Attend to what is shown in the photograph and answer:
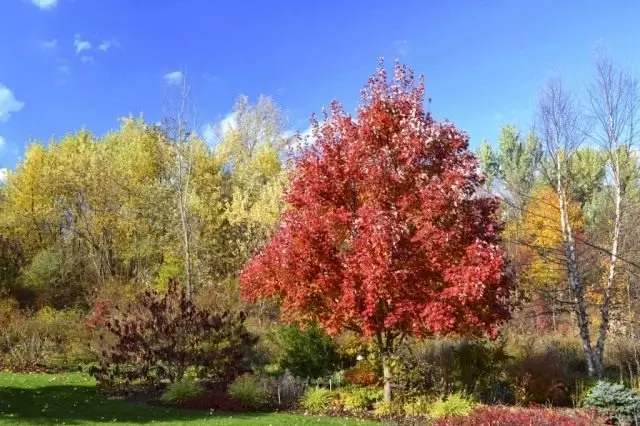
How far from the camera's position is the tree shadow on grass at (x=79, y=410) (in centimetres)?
984

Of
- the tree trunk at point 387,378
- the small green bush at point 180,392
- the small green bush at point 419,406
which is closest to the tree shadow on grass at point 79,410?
the small green bush at point 180,392

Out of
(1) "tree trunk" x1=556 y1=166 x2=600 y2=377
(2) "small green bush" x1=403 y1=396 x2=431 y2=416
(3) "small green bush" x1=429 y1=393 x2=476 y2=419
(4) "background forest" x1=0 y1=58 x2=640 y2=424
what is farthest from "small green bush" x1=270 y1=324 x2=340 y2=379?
(1) "tree trunk" x1=556 y1=166 x2=600 y2=377

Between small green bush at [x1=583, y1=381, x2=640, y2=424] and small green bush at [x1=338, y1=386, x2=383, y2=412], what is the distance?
4.07 meters

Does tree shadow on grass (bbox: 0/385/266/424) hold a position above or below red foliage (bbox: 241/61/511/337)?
below

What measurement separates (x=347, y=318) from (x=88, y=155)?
79.6 feet

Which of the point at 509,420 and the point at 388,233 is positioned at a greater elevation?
the point at 388,233

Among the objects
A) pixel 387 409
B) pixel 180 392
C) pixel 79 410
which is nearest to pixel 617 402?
pixel 387 409

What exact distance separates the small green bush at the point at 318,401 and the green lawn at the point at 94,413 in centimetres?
83

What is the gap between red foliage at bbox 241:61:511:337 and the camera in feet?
32.8

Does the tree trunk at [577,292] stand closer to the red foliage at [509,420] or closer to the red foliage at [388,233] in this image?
the red foliage at [388,233]

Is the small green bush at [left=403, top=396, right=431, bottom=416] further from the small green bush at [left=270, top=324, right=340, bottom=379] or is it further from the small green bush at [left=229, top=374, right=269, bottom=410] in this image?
the small green bush at [left=270, top=324, right=340, bottom=379]

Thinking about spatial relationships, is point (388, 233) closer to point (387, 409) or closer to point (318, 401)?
point (387, 409)

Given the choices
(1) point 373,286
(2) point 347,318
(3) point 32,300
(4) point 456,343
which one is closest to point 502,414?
(1) point 373,286

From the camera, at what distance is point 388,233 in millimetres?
9883
